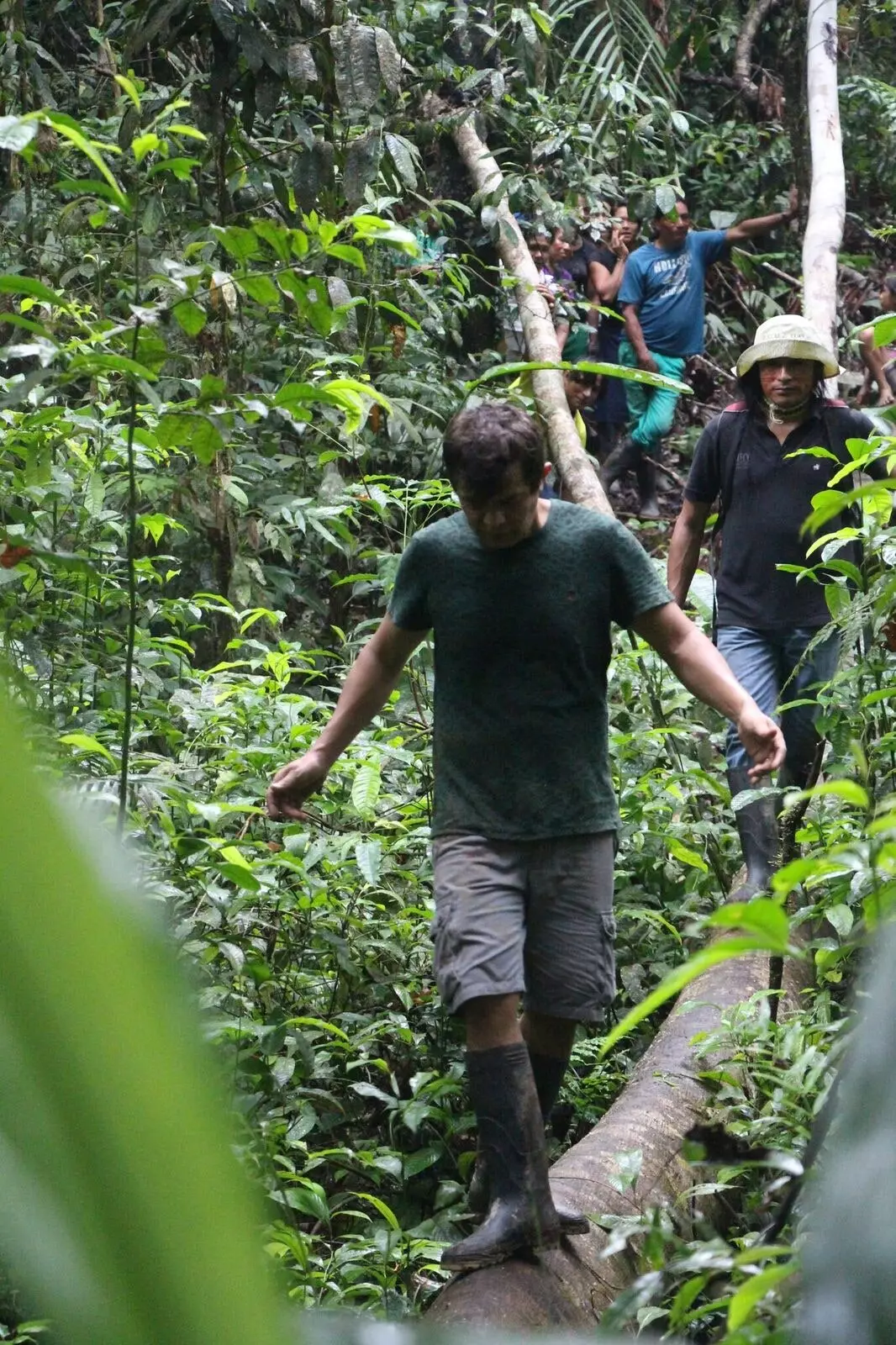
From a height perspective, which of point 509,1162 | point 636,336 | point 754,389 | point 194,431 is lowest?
point 509,1162

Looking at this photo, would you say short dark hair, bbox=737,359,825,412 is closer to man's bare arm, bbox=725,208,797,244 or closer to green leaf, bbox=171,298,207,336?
green leaf, bbox=171,298,207,336

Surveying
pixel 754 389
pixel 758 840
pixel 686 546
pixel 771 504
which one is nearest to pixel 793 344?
pixel 754 389

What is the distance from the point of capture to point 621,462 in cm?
1027

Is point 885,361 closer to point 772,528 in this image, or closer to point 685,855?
point 772,528

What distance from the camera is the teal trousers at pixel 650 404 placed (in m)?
9.94

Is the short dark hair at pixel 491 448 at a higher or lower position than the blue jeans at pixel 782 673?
higher

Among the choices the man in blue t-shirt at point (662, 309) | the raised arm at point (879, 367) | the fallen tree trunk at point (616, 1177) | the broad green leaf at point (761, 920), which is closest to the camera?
the broad green leaf at point (761, 920)

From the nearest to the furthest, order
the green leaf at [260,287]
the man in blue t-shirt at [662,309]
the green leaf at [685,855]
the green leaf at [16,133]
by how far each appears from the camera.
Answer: the green leaf at [16,133], the green leaf at [260,287], the green leaf at [685,855], the man in blue t-shirt at [662,309]

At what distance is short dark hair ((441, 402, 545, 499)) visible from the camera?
322 centimetres

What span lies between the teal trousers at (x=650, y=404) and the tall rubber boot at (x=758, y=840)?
5.15 meters

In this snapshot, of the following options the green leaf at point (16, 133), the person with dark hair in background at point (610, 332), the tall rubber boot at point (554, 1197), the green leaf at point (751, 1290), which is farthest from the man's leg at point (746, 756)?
the person with dark hair in background at point (610, 332)

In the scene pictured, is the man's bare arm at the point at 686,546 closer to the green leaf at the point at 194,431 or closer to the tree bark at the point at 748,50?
the green leaf at the point at 194,431

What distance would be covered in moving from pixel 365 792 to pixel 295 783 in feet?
3.07

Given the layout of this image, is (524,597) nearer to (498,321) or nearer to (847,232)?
(498,321)
